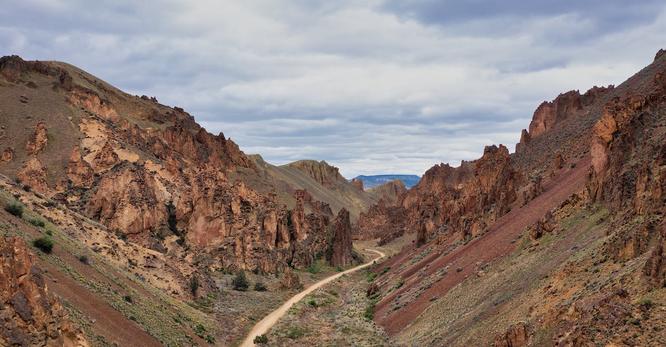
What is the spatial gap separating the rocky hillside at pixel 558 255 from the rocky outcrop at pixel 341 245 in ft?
57.0

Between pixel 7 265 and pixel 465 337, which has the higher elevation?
pixel 7 265

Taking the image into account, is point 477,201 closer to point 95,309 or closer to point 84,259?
point 84,259

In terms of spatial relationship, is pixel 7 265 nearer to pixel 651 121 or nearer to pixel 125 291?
pixel 125 291

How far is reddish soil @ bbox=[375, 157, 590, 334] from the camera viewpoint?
42.1m

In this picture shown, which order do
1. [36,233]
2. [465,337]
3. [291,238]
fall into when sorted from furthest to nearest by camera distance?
[291,238]
[36,233]
[465,337]

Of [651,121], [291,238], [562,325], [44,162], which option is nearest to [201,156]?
[291,238]

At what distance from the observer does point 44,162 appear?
64438mm

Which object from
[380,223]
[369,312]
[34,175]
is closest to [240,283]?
[369,312]

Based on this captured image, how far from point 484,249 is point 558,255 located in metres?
15.4

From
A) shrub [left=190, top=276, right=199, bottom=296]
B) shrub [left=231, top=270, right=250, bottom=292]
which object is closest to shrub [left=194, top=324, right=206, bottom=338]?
shrub [left=190, top=276, right=199, bottom=296]

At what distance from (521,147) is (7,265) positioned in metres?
93.1

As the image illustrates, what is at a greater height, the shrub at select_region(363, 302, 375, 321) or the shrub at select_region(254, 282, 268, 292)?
the shrub at select_region(254, 282, 268, 292)

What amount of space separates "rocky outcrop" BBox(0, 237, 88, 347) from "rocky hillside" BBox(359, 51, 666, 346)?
18.2 metres

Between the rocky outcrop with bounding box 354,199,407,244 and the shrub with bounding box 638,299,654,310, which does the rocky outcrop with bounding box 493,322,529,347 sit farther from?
the rocky outcrop with bounding box 354,199,407,244
